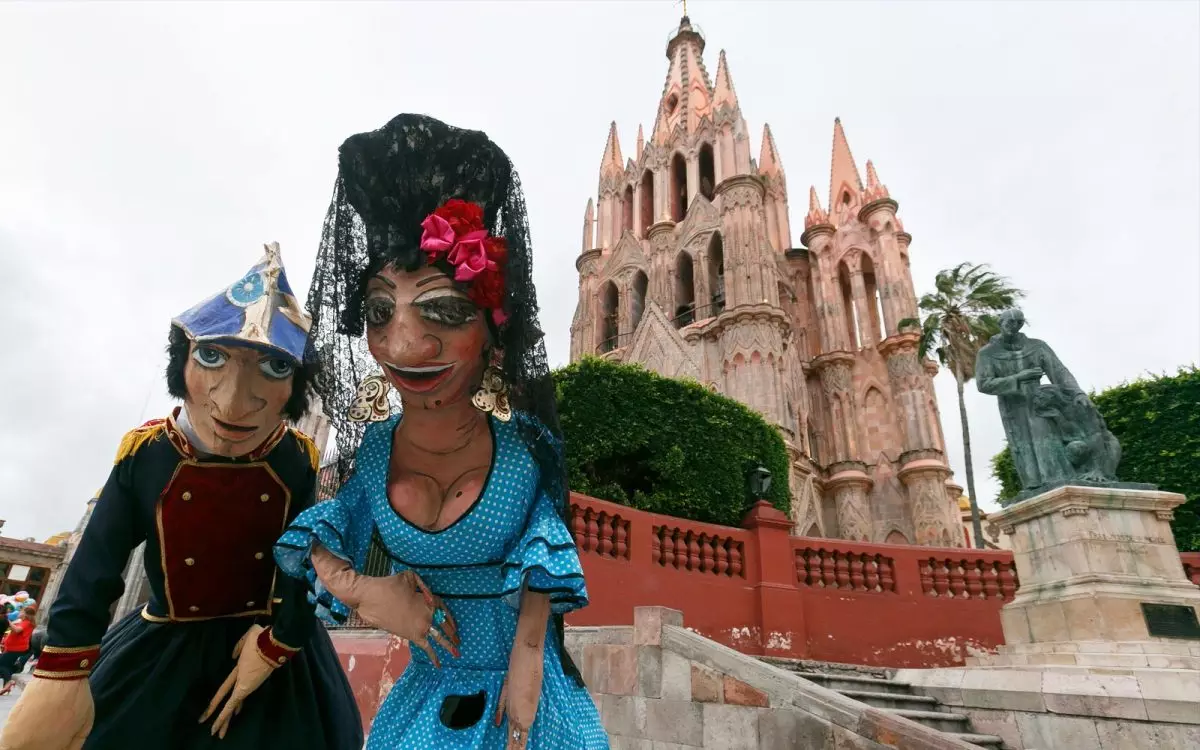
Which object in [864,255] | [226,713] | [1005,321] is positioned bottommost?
[226,713]

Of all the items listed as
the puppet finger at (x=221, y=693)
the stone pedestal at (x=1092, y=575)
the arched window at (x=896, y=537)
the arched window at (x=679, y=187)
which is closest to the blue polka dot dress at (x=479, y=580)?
the puppet finger at (x=221, y=693)

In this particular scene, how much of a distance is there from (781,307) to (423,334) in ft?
77.2

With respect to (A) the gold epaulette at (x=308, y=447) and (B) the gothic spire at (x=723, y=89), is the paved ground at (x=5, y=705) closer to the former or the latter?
(A) the gold epaulette at (x=308, y=447)

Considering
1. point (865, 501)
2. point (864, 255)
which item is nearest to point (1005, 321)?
point (865, 501)

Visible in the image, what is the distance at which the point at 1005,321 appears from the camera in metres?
7.87

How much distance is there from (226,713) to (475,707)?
2.81ft

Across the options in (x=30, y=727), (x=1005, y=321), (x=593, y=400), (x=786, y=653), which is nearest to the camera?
(x=30, y=727)

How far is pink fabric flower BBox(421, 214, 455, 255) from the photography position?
2020 mm

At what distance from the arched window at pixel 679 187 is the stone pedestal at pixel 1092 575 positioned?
24.4 m

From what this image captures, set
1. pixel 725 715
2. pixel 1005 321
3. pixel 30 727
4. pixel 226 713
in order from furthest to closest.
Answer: pixel 1005 321, pixel 725 715, pixel 226 713, pixel 30 727

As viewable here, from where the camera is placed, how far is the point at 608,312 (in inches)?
1158

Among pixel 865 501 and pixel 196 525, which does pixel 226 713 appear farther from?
pixel 865 501

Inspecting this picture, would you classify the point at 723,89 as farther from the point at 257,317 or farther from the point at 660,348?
the point at 257,317

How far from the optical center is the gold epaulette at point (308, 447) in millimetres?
2590
